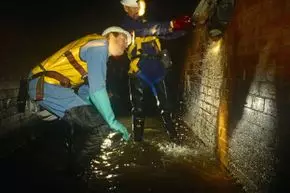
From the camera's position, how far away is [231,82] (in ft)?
14.1

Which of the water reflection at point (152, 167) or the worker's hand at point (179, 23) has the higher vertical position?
Answer: the worker's hand at point (179, 23)

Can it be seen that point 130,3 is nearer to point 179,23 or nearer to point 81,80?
point 179,23

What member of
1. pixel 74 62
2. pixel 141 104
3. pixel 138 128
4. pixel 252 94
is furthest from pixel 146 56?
pixel 252 94

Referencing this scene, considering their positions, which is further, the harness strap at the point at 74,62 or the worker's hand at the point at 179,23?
the worker's hand at the point at 179,23

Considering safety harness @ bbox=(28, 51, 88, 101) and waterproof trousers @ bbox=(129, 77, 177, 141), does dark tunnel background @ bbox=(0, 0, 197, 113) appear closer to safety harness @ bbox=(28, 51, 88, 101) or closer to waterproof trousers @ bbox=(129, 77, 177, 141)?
safety harness @ bbox=(28, 51, 88, 101)

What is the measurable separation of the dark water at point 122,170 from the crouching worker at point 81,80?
1.80ft

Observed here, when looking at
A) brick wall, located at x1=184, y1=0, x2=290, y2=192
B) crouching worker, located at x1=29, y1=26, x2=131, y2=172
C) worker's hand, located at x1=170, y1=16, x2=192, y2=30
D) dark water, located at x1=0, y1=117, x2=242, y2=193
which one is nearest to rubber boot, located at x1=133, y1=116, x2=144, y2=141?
dark water, located at x1=0, y1=117, x2=242, y2=193

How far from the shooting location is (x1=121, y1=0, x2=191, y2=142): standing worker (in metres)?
5.89

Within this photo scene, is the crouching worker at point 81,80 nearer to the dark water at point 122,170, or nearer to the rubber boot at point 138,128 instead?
the dark water at point 122,170

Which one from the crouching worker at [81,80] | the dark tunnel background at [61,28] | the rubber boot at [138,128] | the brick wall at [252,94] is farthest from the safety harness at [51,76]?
the rubber boot at [138,128]

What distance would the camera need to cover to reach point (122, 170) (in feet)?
14.7

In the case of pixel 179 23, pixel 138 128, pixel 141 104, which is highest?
pixel 179 23

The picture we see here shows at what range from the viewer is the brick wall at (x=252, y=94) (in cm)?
291

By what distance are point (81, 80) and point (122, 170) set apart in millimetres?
1418
